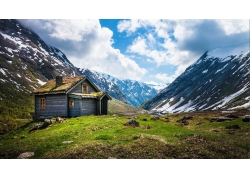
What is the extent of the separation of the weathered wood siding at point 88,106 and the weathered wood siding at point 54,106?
134 inches

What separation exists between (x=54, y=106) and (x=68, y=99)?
11.4ft

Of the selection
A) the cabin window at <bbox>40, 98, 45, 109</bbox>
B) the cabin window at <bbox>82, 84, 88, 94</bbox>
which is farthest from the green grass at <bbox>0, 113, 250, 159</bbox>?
the cabin window at <bbox>82, 84, 88, 94</bbox>

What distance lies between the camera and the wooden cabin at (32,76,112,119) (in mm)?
45188

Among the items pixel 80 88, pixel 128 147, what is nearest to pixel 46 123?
pixel 80 88

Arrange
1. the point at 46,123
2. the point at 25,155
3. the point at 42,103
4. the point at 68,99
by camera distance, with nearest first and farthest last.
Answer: the point at 25,155 → the point at 46,123 → the point at 68,99 → the point at 42,103

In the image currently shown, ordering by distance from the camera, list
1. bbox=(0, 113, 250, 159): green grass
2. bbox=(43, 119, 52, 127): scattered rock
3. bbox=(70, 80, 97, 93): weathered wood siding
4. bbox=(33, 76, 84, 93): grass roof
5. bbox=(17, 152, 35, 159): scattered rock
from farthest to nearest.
A: 1. bbox=(70, 80, 97, 93): weathered wood siding
2. bbox=(33, 76, 84, 93): grass roof
3. bbox=(43, 119, 52, 127): scattered rock
4. bbox=(17, 152, 35, 159): scattered rock
5. bbox=(0, 113, 250, 159): green grass

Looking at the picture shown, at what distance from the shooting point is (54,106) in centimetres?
4631

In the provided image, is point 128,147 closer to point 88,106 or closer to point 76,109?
point 76,109

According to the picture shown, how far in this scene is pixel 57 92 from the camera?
45250 millimetres

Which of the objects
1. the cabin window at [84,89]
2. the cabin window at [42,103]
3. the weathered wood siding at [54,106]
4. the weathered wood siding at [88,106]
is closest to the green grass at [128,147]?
the weathered wood siding at [54,106]

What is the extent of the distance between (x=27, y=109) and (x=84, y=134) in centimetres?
17637

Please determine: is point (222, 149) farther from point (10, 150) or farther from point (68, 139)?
point (10, 150)

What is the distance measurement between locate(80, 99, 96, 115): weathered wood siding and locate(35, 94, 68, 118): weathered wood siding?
3.40 m

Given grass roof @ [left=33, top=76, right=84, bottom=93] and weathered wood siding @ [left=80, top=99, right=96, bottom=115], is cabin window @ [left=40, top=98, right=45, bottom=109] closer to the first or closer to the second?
grass roof @ [left=33, top=76, right=84, bottom=93]
